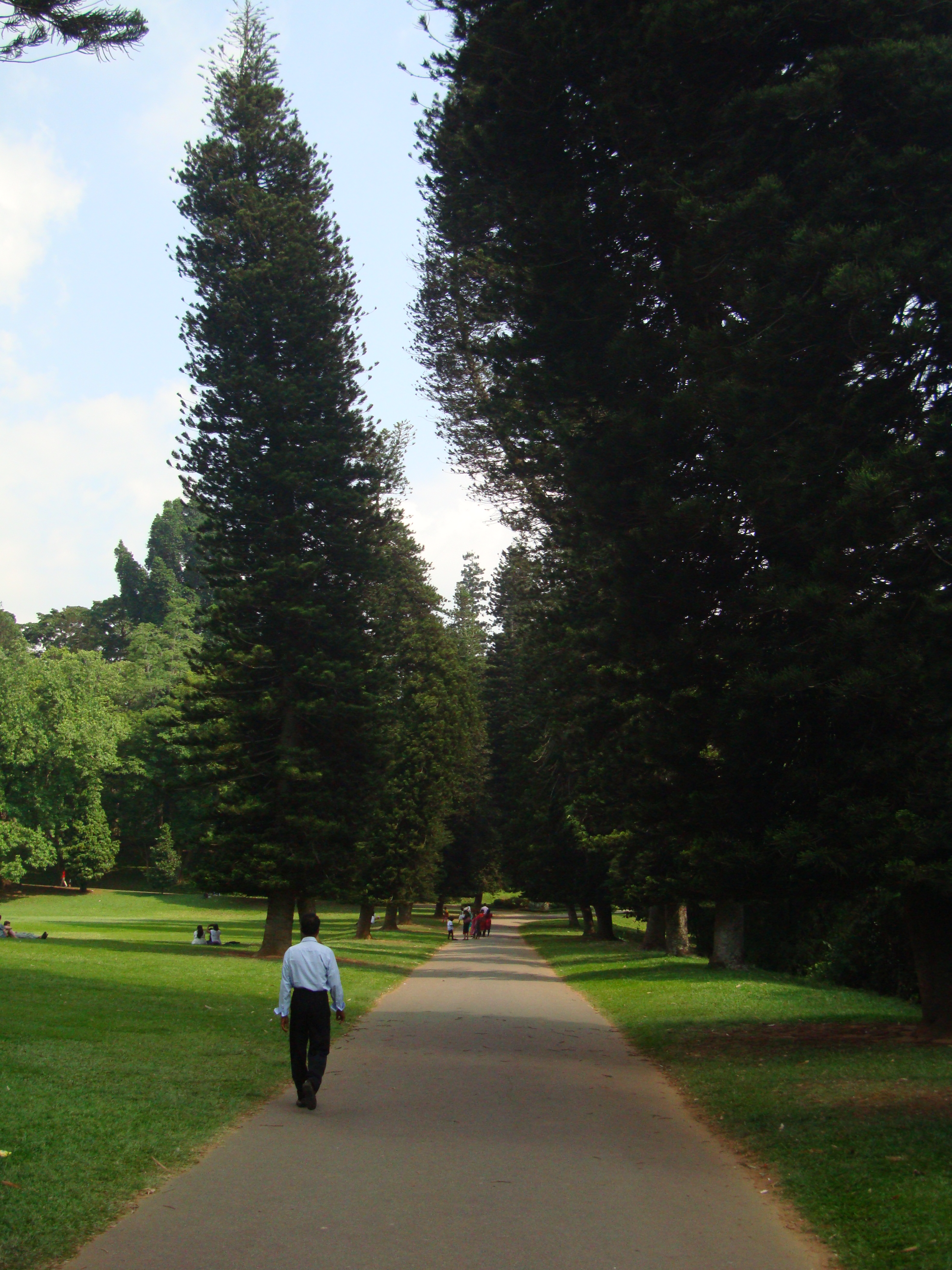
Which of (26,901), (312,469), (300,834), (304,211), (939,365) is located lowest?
(26,901)

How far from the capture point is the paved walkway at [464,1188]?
5.05 m

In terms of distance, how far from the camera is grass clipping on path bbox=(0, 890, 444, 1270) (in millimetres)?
5703

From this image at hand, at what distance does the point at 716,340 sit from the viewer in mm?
10703

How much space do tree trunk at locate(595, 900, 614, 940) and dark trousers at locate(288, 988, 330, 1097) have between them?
32.5m

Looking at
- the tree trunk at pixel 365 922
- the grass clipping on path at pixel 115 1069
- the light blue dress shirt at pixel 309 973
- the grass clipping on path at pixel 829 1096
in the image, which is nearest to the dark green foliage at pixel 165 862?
the tree trunk at pixel 365 922

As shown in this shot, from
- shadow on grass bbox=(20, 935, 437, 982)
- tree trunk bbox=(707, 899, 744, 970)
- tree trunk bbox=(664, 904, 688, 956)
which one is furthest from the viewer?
tree trunk bbox=(664, 904, 688, 956)

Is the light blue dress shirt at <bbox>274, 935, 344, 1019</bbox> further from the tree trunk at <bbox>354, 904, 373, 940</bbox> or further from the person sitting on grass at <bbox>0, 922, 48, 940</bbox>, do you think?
the tree trunk at <bbox>354, 904, 373, 940</bbox>

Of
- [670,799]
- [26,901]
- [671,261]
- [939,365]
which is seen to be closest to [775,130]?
[671,261]

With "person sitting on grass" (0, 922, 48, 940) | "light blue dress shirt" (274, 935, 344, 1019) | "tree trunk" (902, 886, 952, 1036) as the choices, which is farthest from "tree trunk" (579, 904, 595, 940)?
"light blue dress shirt" (274, 935, 344, 1019)

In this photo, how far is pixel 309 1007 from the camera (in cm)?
866

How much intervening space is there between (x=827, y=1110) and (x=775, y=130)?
8882 millimetres

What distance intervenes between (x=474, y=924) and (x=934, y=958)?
34.8 m

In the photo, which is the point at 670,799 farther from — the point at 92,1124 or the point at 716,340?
the point at 92,1124

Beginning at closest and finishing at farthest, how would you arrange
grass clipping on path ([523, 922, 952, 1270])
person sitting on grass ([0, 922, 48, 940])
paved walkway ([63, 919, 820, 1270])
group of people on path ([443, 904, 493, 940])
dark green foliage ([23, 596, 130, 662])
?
paved walkway ([63, 919, 820, 1270]) → grass clipping on path ([523, 922, 952, 1270]) → person sitting on grass ([0, 922, 48, 940]) → group of people on path ([443, 904, 493, 940]) → dark green foliage ([23, 596, 130, 662])
